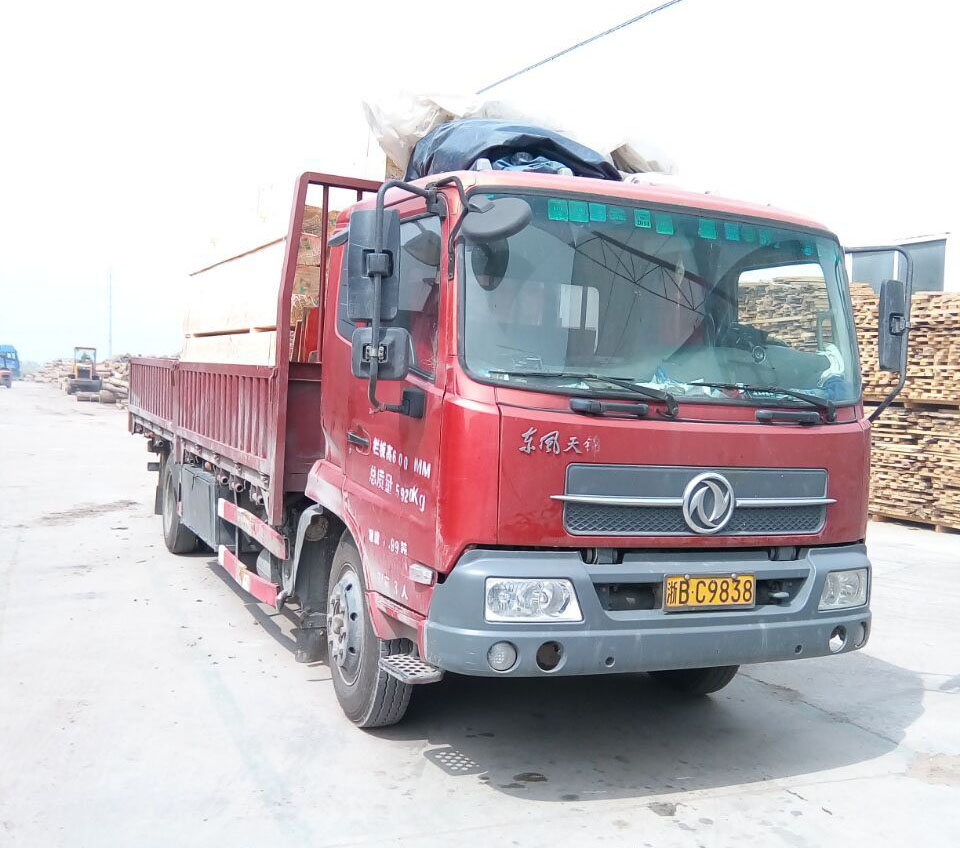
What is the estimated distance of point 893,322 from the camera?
195 inches

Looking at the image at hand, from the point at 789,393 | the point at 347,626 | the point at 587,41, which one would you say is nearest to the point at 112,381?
the point at 587,41

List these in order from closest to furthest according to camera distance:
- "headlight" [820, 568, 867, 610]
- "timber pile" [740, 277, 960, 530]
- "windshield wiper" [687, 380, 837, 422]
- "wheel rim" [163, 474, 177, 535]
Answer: "windshield wiper" [687, 380, 837, 422]
"headlight" [820, 568, 867, 610]
"wheel rim" [163, 474, 177, 535]
"timber pile" [740, 277, 960, 530]

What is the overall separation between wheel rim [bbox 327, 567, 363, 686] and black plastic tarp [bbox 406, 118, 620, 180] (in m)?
2.10

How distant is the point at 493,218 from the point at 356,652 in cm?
224

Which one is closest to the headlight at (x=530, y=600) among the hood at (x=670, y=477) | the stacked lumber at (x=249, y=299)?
the hood at (x=670, y=477)

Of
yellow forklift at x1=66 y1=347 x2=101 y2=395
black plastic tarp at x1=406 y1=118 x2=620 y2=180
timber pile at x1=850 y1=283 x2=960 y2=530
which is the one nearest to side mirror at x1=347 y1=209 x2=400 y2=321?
black plastic tarp at x1=406 y1=118 x2=620 y2=180

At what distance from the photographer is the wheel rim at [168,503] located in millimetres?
9328

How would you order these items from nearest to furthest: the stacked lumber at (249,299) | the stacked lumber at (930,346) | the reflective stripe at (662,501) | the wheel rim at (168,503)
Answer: the reflective stripe at (662,501), the stacked lumber at (249,299), the wheel rim at (168,503), the stacked lumber at (930,346)

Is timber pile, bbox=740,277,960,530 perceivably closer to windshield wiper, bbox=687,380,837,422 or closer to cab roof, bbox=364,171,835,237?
cab roof, bbox=364,171,835,237

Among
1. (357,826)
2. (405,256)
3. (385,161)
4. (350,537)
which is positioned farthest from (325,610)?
(385,161)

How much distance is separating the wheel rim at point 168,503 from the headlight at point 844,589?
638 centimetres

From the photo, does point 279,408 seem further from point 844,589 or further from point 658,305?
point 844,589

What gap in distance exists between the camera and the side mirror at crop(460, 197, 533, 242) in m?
3.94

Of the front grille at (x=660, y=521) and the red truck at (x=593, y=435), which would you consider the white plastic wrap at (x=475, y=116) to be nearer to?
the red truck at (x=593, y=435)
